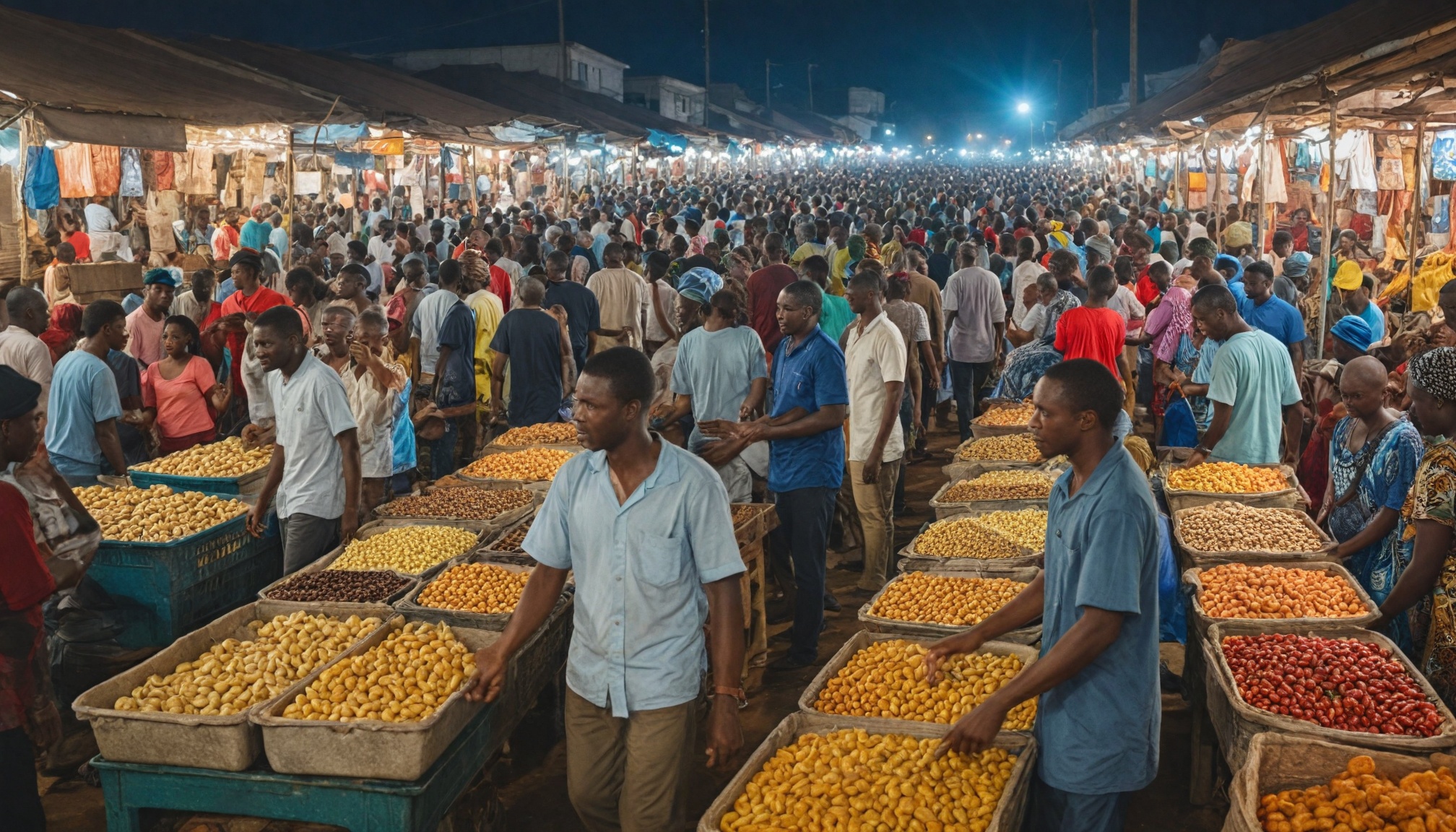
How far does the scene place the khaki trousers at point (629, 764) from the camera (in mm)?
3357

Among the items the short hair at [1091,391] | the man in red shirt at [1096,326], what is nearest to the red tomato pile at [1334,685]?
the short hair at [1091,391]

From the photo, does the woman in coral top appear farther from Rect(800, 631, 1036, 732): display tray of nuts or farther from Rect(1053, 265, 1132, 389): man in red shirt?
Rect(1053, 265, 1132, 389): man in red shirt

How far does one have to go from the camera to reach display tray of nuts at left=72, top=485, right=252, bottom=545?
550 cm

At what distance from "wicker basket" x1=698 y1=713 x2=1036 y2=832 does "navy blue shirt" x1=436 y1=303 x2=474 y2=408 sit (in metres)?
5.28

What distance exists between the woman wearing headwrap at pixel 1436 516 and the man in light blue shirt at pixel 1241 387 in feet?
7.28

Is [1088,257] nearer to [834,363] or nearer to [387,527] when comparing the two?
[834,363]

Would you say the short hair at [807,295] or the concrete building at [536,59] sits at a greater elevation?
the concrete building at [536,59]

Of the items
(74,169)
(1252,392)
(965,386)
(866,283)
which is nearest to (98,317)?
(866,283)

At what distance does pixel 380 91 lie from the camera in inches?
666

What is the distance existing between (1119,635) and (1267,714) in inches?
38.8

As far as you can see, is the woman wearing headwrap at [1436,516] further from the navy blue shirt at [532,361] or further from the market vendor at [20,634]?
the navy blue shirt at [532,361]

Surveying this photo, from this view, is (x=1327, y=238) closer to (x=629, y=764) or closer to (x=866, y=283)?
(x=866, y=283)

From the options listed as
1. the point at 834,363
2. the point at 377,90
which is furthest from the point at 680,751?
the point at 377,90

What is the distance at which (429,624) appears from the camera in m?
4.69
